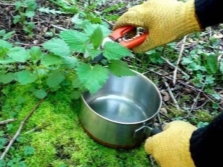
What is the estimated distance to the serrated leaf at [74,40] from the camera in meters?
1.49

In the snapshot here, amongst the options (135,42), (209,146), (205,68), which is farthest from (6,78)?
(205,68)

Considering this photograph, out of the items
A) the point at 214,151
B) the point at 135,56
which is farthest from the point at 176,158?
the point at 135,56

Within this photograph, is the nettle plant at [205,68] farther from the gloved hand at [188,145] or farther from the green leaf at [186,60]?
the gloved hand at [188,145]

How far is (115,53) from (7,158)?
1.68 ft

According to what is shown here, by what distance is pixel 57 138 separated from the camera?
Answer: 1.54 m

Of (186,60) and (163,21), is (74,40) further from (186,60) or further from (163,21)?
(186,60)

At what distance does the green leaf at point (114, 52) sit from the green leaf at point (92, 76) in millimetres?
50

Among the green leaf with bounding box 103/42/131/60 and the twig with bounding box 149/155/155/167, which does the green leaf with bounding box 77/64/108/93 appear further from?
the twig with bounding box 149/155/155/167

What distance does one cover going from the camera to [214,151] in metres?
1.28

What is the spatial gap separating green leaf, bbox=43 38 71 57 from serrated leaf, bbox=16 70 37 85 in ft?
0.38

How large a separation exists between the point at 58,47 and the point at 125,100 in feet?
1.21

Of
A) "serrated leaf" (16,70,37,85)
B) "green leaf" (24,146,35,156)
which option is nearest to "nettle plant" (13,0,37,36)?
"serrated leaf" (16,70,37,85)

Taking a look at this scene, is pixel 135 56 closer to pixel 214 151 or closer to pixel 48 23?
pixel 48 23

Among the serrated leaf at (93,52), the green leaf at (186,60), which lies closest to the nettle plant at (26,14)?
the serrated leaf at (93,52)
